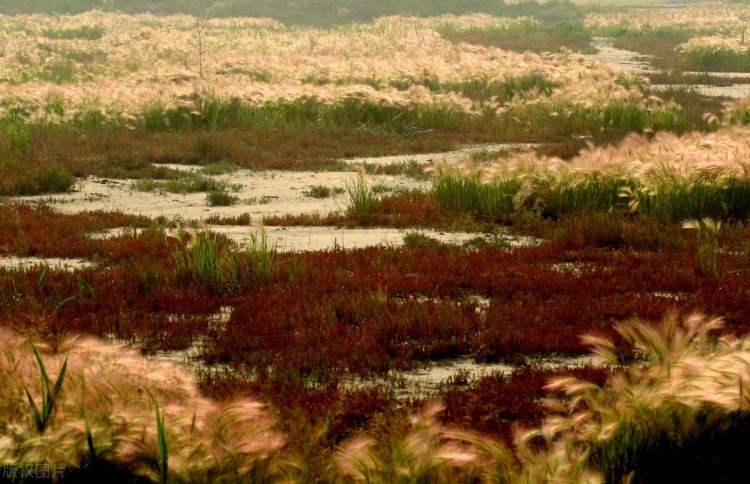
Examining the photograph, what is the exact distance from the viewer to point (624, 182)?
11836 millimetres

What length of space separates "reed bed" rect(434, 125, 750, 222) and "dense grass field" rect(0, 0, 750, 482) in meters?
0.04

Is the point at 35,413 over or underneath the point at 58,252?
over

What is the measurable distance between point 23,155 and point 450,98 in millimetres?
10342

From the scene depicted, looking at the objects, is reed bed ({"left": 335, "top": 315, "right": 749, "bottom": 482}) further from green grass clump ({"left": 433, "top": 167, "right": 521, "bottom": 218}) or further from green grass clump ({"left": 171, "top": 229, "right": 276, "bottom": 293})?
green grass clump ({"left": 433, "top": 167, "right": 521, "bottom": 218})

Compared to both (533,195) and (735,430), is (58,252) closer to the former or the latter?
(533,195)

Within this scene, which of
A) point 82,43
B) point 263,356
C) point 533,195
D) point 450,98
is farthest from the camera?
point 82,43

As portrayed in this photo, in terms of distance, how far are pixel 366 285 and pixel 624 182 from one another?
193 inches

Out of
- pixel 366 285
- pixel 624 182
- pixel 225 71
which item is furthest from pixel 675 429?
pixel 225 71

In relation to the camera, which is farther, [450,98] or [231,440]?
[450,98]

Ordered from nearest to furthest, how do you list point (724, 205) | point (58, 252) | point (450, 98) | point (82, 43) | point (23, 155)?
point (58, 252) < point (724, 205) < point (23, 155) < point (450, 98) < point (82, 43)

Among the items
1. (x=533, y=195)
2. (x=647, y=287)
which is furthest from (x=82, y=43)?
(x=647, y=287)

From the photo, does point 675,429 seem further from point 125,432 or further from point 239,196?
point 239,196

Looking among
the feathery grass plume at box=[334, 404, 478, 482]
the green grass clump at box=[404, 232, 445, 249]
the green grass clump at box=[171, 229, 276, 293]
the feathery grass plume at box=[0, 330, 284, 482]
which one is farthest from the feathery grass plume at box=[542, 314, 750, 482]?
the green grass clump at box=[404, 232, 445, 249]

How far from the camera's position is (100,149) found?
18.0 metres
